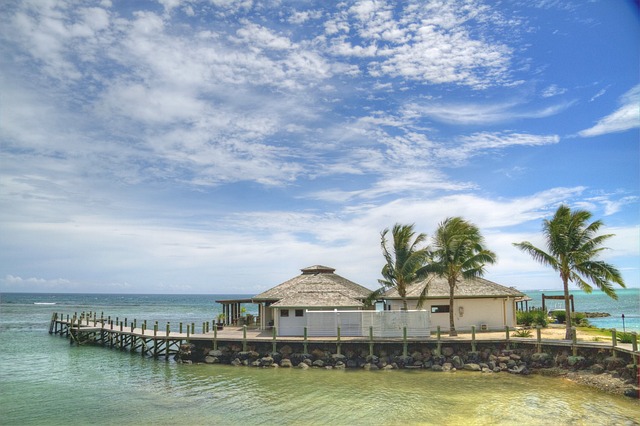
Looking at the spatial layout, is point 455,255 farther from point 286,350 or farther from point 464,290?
point 286,350

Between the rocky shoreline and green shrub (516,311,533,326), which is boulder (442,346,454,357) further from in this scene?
green shrub (516,311,533,326)

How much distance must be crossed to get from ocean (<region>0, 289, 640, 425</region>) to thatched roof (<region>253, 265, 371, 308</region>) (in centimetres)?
525

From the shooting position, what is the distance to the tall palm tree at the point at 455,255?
29750 millimetres

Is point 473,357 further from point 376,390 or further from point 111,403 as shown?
point 111,403

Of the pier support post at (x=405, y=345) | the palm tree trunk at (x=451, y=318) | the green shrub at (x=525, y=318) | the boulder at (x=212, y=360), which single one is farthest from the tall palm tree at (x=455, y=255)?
the boulder at (x=212, y=360)

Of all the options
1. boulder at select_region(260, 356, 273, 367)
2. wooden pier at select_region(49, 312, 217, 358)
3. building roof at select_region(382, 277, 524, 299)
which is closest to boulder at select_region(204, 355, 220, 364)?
wooden pier at select_region(49, 312, 217, 358)

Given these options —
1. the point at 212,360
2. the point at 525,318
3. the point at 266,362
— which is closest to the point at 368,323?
the point at 266,362

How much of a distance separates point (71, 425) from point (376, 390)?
1257 cm

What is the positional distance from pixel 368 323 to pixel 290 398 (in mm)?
8924

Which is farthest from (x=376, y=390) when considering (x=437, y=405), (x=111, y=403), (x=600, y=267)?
(x=600, y=267)

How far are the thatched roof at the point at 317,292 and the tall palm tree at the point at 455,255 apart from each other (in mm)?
5636

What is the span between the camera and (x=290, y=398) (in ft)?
71.7

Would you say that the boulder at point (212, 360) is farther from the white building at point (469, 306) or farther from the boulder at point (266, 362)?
the white building at point (469, 306)

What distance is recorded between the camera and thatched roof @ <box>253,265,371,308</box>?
104ft
